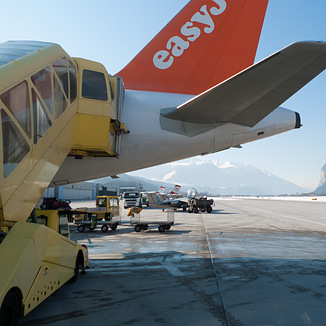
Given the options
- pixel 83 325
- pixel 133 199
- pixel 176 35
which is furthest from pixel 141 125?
pixel 133 199

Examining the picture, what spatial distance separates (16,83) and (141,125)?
4.76m

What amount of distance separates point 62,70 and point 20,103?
7.76 feet

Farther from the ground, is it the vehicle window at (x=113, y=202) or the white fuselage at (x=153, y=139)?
the white fuselage at (x=153, y=139)

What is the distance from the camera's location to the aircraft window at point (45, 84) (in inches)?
198

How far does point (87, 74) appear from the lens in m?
7.71

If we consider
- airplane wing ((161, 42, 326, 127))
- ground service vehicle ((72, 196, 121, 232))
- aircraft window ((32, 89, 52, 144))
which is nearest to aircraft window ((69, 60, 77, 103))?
aircraft window ((32, 89, 52, 144))

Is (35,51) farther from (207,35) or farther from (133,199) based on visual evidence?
(133,199)

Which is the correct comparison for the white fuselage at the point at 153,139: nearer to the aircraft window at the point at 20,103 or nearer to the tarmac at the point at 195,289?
the tarmac at the point at 195,289

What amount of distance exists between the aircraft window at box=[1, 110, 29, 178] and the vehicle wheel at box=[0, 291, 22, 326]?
1.61 metres

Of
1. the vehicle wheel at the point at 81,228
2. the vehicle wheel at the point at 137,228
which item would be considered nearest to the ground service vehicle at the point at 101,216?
the vehicle wheel at the point at 81,228

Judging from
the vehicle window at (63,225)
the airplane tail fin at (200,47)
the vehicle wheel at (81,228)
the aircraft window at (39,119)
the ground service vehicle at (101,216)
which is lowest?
the vehicle wheel at (81,228)

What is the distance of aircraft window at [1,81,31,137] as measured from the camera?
407 centimetres

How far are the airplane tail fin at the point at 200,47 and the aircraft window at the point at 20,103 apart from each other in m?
5.89

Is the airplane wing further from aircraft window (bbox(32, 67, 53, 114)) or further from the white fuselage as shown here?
aircraft window (bbox(32, 67, 53, 114))
